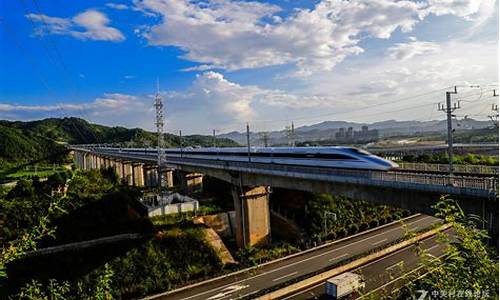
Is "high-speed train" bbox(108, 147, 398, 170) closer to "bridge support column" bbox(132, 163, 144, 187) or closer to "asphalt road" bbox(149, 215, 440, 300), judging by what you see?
"asphalt road" bbox(149, 215, 440, 300)

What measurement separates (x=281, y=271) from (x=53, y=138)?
14039cm

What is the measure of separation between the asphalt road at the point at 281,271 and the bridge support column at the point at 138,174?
49627 millimetres

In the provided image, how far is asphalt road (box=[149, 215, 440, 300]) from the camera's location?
86.7 ft

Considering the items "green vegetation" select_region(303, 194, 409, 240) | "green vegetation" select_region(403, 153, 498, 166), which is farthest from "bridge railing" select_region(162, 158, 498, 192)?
"green vegetation" select_region(403, 153, 498, 166)

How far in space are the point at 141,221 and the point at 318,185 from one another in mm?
20041

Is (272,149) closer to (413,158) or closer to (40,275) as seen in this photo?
(40,275)

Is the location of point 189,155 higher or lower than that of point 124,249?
higher

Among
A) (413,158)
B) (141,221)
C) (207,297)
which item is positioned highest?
(413,158)

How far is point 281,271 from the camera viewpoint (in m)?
29.4

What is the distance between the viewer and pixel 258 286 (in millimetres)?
26766

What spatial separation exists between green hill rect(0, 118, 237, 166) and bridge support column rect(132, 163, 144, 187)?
7172mm

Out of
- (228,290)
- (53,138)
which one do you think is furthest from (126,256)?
(53,138)

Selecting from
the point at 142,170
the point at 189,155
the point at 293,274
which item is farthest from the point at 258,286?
the point at 142,170

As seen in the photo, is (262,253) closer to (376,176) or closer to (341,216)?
(341,216)
